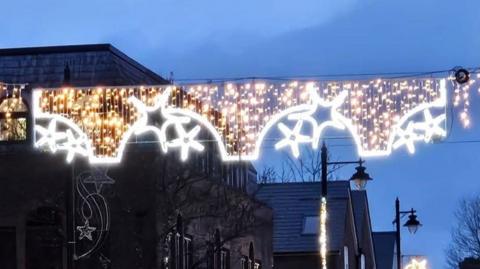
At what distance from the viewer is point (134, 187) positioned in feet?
83.8

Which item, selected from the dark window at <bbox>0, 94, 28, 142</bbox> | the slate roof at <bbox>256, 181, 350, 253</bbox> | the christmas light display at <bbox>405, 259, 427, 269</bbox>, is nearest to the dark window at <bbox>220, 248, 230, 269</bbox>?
the dark window at <bbox>0, 94, 28, 142</bbox>

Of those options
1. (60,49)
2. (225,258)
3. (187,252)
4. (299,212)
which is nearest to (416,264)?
(299,212)

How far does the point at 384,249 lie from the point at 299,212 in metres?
32.4

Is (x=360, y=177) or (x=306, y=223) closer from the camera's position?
(x=360, y=177)

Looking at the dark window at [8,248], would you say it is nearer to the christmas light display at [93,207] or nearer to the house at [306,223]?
the christmas light display at [93,207]

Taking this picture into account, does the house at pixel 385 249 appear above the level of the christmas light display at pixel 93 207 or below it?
below

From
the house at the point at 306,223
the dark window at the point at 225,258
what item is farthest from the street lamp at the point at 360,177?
the house at the point at 306,223

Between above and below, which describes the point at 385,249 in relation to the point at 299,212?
below

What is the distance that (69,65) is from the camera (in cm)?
2583

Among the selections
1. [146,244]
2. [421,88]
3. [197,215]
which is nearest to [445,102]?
[421,88]

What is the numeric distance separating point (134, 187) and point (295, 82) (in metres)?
11.6

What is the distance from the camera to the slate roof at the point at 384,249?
77.2m

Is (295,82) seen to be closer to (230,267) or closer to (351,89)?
(351,89)

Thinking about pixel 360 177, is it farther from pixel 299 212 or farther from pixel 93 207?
pixel 299 212
